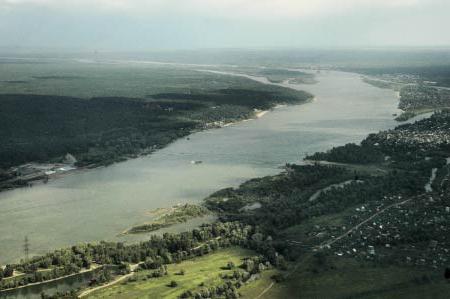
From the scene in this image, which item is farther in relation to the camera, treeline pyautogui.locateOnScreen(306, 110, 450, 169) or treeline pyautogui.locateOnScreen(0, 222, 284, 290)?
treeline pyautogui.locateOnScreen(306, 110, 450, 169)

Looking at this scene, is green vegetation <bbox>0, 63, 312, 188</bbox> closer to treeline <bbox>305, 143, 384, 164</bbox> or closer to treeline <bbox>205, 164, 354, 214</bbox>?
treeline <bbox>205, 164, 354, 214</bbox>

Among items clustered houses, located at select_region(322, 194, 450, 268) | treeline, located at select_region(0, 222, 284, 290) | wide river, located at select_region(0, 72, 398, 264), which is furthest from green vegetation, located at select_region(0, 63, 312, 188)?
clustered houses, located at select_region(322, 194, 450, 268)

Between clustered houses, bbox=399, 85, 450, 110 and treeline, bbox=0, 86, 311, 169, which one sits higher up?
clustered houses, bbox=399, 85, 450, 110

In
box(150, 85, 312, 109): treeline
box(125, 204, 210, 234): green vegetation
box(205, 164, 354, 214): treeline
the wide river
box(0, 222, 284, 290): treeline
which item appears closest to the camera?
box(0, 222, 284, 290): treeline

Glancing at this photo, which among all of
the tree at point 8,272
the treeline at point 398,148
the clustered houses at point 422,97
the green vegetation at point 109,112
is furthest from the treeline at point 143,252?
the clustered houses at point 422,97

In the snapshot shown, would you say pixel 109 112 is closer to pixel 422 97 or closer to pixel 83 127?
pixel 83 127

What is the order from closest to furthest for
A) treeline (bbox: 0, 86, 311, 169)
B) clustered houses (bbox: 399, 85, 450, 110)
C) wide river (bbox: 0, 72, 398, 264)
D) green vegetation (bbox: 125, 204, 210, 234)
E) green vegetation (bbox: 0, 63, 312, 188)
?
green vegetation (bbox: 125, 204, 210, 234) < wide river (bbox: 0, 72, 398, 264) < treeline (bbox: 0, 86, 311, 169) < green vegetation (bbox: 0, 63, 312, 188) < clustered houses (bbox: 399, 85, 450, 110)

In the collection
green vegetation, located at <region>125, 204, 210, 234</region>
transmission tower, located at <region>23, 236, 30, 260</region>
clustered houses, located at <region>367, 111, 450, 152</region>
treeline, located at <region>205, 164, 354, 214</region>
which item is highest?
clustered houses, located at <region>367, 111, 450, 152</region>

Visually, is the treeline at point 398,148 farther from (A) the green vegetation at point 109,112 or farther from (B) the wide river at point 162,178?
(A) the green vegetation at point 109,112
